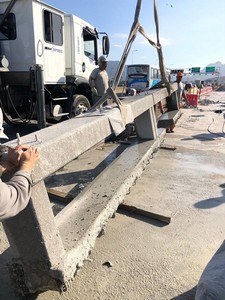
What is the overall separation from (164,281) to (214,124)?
26.4 feet

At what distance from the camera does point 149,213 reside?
129 inches

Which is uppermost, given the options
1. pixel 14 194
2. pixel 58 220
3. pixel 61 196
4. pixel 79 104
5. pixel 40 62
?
pixel 40 62

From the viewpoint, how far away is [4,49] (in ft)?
23.2

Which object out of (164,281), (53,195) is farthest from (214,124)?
(164,281)

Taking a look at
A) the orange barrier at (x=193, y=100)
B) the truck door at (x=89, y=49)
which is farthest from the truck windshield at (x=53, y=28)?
the orange barrier at (x=193, y=100)

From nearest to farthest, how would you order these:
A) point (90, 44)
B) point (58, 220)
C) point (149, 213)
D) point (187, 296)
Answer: point (187, 296), point (58, 220), point (149, 213), point (90, 44)

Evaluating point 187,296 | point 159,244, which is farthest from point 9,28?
point 187,296

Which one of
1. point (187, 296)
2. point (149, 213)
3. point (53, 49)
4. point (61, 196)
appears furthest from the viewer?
point (53, 49)

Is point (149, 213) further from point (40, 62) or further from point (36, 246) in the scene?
point (40, 62)

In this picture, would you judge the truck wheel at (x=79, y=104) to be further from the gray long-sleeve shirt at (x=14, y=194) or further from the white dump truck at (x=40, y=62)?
the gray long-sleeve shirt at (x=14, y=194)

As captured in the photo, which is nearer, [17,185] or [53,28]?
[17,185]

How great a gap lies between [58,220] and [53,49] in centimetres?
556

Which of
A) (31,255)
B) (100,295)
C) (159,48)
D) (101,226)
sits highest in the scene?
(159,48)

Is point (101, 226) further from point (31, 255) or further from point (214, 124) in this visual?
point (214, 124)
